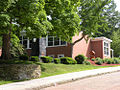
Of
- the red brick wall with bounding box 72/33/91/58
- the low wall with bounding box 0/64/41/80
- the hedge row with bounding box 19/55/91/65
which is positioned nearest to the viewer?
the low wall with bounding box 0/64/41/80

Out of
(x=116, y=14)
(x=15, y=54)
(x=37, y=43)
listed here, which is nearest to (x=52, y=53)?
(x=37, y=43)

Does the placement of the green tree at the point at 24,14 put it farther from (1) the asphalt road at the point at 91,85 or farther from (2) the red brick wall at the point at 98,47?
(2) the red brick wall at the point at 98,47

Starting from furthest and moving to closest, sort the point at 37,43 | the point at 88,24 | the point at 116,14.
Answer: the point at 116,14, the point at 37,43, the point at 88,24

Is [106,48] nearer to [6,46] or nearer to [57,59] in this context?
[57,59]

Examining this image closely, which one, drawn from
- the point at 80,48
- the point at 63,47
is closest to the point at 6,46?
the point at 63,47

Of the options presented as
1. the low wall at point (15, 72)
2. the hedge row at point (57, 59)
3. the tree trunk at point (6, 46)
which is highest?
the tree trunk at point (6, 46)

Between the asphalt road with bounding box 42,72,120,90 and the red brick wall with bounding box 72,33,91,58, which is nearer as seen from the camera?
the asphalt road with bounding box 42,72,120,90

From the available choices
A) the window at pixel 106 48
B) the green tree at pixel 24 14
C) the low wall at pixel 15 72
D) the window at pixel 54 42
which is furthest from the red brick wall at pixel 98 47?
the low wall at pixel 15 72

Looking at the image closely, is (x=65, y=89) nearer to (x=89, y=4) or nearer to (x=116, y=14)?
(x=89, y=4)

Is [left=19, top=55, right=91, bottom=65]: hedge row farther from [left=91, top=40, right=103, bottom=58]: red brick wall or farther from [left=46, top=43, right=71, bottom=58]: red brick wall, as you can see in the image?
[left=91, top=40, right=103, bottom=58]: red brick wall

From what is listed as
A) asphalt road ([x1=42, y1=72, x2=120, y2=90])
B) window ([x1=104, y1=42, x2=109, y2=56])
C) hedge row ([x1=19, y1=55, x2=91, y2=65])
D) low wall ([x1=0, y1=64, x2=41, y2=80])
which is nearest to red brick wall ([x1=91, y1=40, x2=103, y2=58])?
window ([x1=104, y1=42, x2=109, y2=56])

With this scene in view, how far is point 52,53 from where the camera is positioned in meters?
27.0

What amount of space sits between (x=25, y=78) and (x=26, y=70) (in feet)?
1.67

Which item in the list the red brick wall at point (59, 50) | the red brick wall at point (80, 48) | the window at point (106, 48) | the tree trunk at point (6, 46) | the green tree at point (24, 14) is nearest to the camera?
the green tree at point (24, 14)
